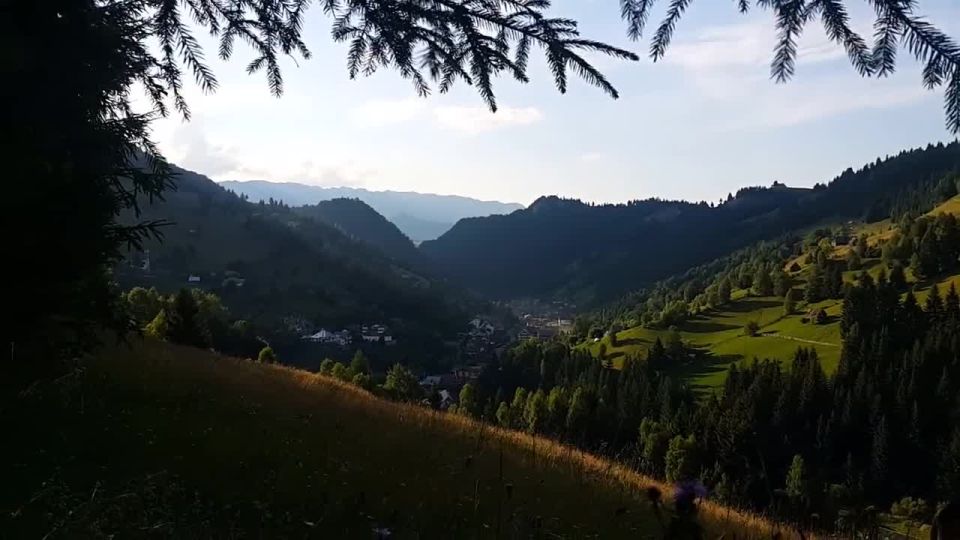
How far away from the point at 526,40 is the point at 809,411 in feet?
262

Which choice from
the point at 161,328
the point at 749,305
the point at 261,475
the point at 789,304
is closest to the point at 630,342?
the point at 789,304

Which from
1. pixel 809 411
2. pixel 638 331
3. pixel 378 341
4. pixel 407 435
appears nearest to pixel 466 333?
pixel 378 341

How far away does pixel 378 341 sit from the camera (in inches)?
5787

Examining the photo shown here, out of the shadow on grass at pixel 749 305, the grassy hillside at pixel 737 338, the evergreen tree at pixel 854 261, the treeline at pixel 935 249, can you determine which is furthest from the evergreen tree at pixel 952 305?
the evergreen tree at pixel 854 261

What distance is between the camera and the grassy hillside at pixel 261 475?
4340 millimetres

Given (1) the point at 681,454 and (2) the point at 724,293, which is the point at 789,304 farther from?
(1) the point at 681,454

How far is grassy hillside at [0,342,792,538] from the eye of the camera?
4340 mm

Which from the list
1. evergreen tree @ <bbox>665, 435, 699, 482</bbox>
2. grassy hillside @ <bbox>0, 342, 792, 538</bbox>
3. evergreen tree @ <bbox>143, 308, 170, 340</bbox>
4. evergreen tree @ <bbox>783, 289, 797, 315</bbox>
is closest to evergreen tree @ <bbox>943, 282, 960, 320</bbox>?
evergreen tree @ <bbox>783, 289, 797, 315</bbox>

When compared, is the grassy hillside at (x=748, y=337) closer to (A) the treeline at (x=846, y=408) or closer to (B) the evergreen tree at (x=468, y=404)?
(A) the treeline at (x=846, y=408)

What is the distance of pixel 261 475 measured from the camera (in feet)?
18.5

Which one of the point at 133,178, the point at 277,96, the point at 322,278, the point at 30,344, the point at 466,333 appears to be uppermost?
the point at 277,96

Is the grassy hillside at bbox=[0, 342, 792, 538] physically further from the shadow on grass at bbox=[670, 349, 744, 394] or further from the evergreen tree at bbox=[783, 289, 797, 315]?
the evergreen tree at bbox=[783, 289, 797, 315]

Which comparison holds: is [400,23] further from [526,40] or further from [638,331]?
[638,331]

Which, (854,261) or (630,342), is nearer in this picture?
(630,342)
